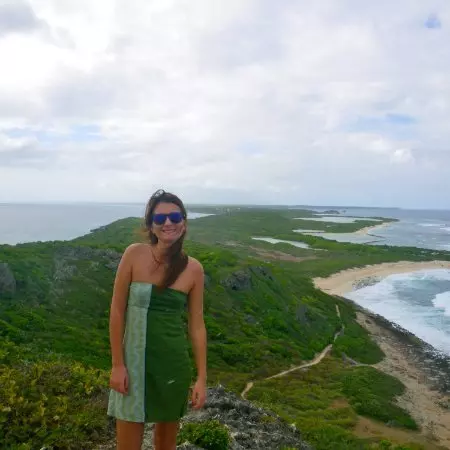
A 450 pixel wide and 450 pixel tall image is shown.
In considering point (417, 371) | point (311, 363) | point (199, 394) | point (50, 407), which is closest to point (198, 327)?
point (199, 394)

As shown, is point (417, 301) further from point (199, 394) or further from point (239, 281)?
point (199, 394)

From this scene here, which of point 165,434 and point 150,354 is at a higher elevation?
point 150,354

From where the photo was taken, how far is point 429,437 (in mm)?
23656

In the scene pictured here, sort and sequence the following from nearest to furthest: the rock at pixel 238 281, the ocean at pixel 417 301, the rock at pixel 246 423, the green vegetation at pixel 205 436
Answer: the green vegetation at pixel 205 436
the rock at pixel 246 423
the rock at pixel 238 281
the ocean at pixel 417 301

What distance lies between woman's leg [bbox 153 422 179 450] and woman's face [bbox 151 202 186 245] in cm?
210

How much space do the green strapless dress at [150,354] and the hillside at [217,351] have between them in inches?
32.4

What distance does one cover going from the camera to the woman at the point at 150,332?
4.60 meters

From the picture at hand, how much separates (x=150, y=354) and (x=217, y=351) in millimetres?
28862

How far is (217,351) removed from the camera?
32406 mm

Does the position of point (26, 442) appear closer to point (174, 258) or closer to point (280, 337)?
point (174, 258)

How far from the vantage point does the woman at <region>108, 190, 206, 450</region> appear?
181 inches

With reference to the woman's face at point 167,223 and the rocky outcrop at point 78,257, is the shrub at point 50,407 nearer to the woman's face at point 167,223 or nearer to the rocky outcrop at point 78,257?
the woman's face at point 167,223

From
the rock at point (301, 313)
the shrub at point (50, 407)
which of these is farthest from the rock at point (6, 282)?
the rock at point (301, 313)

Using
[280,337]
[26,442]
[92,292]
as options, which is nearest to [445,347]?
[280,337]
